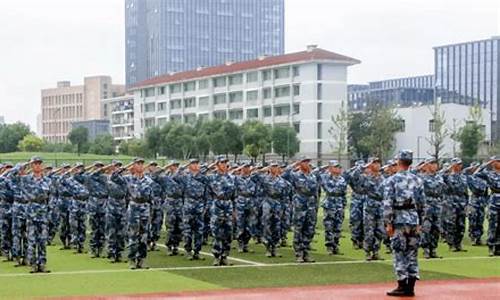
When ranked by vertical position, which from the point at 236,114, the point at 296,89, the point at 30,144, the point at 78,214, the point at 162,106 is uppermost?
the point at 296,89

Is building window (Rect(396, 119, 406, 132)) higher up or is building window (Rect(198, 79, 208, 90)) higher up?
building window (Rect(198, 79, 208, 90))

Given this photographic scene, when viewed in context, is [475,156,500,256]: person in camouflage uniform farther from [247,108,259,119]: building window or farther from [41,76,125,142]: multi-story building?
[41,76,125,142]: multi-story building

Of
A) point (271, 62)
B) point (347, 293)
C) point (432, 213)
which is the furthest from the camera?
point (271, 62)

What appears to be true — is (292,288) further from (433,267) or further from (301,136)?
(301,136)

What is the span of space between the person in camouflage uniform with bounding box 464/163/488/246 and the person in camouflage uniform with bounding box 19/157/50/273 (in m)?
9.18

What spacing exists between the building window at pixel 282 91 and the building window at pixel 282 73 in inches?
40.9

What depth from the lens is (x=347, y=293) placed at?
468 inches

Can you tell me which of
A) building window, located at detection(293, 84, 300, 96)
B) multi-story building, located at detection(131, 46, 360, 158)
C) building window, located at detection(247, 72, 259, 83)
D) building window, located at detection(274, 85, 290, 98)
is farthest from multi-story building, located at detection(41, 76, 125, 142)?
building window, located at detection(293, 84, 300, 96)

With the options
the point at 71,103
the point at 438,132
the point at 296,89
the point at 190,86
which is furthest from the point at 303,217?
the point at 71,103

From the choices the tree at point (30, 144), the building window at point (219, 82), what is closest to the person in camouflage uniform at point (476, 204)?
the building window at point (219, 82)

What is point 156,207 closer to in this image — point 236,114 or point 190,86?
point 236,114

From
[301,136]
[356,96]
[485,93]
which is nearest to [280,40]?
[356,96]

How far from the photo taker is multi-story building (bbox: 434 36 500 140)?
4872 inches

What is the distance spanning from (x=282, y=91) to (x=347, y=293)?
70723 mm
